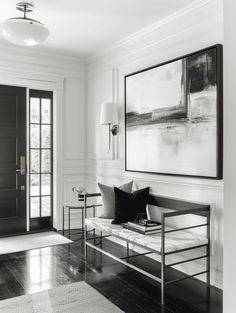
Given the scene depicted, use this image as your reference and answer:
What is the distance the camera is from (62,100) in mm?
4961

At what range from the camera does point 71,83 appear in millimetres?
5043

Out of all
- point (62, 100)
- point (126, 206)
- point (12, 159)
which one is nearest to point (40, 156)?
point (12, 159)

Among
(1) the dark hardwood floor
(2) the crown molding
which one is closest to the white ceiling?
(2) the crown molding

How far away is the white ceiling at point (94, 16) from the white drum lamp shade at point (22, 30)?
0.98 feet

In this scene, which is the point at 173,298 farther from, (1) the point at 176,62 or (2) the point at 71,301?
(1) the point at 176,62

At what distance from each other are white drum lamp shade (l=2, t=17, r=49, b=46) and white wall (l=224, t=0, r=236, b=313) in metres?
2.17

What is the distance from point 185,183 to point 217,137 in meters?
0.63

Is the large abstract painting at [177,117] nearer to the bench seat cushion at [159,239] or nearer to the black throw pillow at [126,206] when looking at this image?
the black throw pillow at [126,206]

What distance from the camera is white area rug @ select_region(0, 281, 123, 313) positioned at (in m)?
2.45

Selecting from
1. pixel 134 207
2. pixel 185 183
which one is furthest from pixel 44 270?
pixel 185 183

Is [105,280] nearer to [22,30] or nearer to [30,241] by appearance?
[30,241]

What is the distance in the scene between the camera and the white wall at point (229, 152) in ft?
4.29

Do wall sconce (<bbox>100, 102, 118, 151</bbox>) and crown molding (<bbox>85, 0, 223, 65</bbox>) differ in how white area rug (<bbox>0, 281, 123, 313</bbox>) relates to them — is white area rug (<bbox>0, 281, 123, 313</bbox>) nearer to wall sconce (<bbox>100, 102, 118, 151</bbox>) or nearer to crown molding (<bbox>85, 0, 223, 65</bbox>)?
wall sconce (<bbox>100, 102, 118, 151</bbox>)

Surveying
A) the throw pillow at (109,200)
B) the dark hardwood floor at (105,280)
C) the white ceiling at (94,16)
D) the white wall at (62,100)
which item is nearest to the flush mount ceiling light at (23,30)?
the white ceiling at (94,16)
